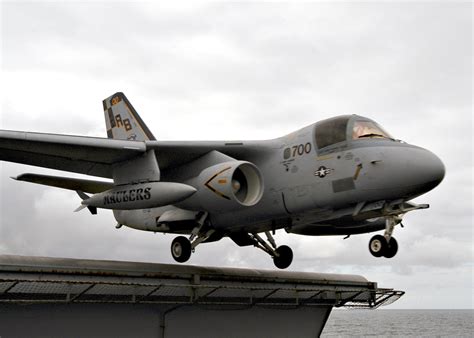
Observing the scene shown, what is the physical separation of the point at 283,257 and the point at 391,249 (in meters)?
4.69

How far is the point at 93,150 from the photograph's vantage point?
16391 mm

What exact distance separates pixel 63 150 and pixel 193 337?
6.22m

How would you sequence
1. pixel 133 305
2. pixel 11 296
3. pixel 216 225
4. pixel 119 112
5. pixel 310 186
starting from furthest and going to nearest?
1. pixel 119 112
2. pixel 216 225
3. pixel 310 186
4. pixel 133 305
5. pixel 11 296

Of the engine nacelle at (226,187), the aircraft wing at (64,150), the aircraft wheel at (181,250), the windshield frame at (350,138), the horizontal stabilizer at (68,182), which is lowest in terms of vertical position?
the aircraft wheel at (181,250)

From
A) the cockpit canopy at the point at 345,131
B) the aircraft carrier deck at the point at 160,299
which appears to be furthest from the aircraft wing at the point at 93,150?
the aircraft carrier deck at the point at 160,299

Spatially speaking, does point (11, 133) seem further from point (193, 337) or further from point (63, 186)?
point (193, 337)

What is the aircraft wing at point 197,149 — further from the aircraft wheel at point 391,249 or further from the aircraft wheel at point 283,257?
the aircraft wheel at point 391,249

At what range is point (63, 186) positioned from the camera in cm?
1920

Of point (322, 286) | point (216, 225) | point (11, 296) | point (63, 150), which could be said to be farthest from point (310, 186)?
point (11, 296)

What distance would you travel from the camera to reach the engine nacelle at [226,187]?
50.3 feet

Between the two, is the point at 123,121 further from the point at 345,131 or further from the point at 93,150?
the point at 345,131

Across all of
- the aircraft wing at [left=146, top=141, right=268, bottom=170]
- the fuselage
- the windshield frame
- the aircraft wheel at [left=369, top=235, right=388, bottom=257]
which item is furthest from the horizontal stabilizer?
the aircraft wheel at [left=369, top=235, right=388, bottom=257]

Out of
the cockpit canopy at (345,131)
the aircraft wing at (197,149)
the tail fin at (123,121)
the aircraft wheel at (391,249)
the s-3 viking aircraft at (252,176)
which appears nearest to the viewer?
the s-3 viking aircraft at (252,176)

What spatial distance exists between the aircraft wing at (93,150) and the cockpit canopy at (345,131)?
6.90 ft
